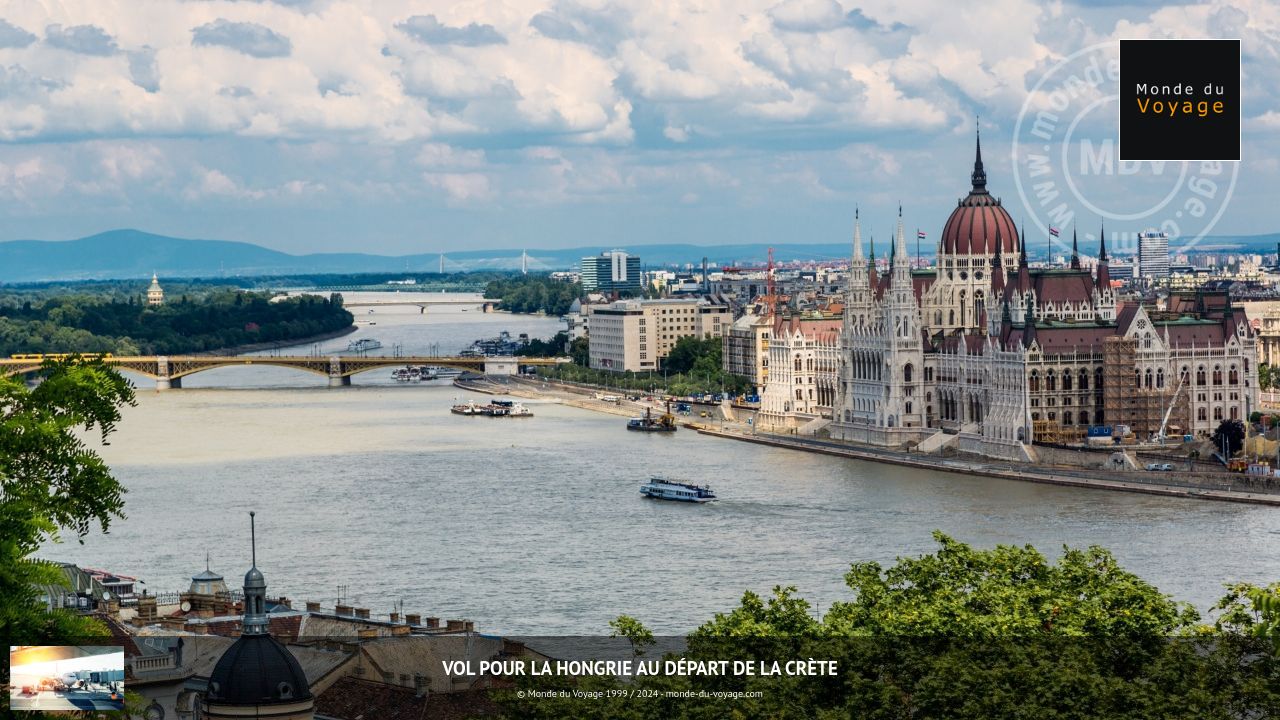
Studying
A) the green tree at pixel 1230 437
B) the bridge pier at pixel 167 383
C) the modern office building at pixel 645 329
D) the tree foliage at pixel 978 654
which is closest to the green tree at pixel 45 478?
the tree foliage at pixel 978 654

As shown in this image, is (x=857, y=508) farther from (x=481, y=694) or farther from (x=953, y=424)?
(x=481, y=694)

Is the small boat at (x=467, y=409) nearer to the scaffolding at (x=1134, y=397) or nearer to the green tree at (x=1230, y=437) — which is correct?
the scaffolding at (x=1134, y=397)

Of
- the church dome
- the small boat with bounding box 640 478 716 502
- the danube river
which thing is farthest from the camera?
the church dome

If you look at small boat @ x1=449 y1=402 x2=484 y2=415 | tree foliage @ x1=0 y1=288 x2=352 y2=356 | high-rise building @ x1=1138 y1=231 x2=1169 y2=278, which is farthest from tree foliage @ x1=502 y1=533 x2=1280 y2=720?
high-rise building @ x1=1138 y1=231 x2=1169 y2=278

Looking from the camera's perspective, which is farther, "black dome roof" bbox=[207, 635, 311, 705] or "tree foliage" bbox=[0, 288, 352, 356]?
"tree foliage" bbox=[0, 288, 352, 356]

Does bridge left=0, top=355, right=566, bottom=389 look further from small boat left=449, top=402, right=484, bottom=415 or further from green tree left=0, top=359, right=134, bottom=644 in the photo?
green tree left=0, top=359, right=134, bottom=644
